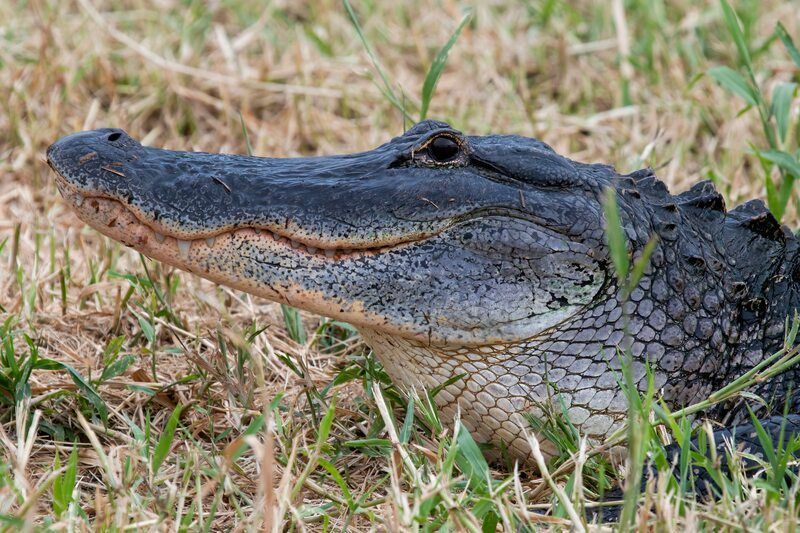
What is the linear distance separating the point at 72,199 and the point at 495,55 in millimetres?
3633

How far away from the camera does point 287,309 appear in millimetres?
3752

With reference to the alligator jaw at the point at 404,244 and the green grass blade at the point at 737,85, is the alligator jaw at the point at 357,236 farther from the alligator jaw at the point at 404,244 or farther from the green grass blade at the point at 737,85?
the green grass blade at the point at 737,85

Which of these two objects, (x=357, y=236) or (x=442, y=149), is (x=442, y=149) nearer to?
(x=442, y=149)

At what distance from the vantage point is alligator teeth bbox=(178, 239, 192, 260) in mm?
2758

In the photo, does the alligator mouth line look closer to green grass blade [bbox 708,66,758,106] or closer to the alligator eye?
the alligator eye

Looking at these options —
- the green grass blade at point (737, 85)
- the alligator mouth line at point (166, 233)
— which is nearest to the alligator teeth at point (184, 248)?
the alligator mouth line at point (166, 233)

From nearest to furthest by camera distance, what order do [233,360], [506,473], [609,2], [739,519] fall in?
[739,519] → [506,473] → [233,360] → [609,2]

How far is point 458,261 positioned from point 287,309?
42.7 inches

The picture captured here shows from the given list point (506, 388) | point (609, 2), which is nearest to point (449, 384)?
point (506, 388)

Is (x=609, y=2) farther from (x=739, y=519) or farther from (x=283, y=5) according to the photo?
(x=739, y=519)

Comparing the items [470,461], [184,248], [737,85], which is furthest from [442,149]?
[737,85]

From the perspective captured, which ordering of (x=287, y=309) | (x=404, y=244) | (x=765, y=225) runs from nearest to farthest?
(x=404, y=244) < (x=765, y=225) < (x=287, y=309)

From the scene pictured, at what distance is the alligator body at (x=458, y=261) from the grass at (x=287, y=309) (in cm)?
13

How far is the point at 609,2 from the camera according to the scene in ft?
20.5
